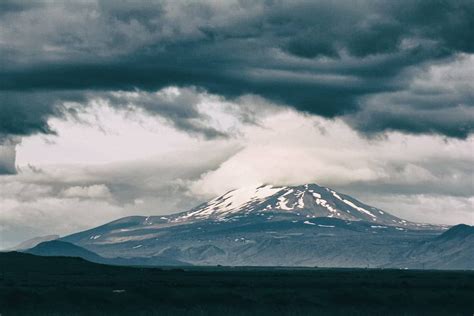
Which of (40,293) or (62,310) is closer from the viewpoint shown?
(62,310)

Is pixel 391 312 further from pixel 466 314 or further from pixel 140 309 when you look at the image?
pixel 140 309

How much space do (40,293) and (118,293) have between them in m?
15.5

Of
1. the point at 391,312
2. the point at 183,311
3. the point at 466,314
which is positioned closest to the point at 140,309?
the point at 183,311

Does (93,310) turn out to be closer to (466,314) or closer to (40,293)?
(40,293)

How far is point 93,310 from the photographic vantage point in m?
180

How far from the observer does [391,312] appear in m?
188

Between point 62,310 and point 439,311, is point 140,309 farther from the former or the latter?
point 439,311

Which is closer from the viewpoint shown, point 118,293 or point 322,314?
point 322,314

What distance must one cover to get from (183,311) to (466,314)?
53.9 meters

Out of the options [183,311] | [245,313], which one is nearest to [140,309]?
[183,311]

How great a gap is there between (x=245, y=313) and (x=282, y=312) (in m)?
7.22

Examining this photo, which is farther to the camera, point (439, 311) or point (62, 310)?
point (439, 311)

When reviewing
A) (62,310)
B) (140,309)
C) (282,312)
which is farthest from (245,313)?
(62,310)

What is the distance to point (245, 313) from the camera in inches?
7067
